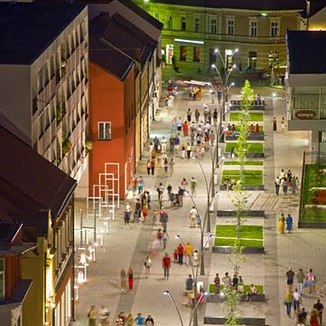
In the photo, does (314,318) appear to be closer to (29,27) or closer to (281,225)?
(281,225)

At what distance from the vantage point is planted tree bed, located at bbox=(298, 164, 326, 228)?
91062 mm

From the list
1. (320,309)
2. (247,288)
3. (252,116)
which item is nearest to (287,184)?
(247,288)

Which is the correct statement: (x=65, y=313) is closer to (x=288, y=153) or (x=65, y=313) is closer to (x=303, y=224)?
(x=303, y=224)

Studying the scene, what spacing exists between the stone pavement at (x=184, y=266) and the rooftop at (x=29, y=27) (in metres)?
11.8

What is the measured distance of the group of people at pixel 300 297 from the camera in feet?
234

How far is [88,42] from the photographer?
322 feet

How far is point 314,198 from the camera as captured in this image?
96000mm

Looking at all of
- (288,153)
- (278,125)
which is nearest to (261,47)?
(278,125)

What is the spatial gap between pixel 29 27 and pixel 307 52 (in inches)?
1490

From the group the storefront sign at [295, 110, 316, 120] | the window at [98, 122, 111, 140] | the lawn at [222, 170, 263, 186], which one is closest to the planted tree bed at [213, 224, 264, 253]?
the lawn at [222, 170, 263, 186]

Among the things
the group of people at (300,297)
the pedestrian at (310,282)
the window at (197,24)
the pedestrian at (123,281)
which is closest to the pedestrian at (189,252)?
the group of people at (300,297)

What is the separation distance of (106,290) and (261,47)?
7759 cm

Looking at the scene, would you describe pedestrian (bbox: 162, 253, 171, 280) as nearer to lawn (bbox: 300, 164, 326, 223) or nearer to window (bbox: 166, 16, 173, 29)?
lawn (bbox: 300, 164, 326, 223)

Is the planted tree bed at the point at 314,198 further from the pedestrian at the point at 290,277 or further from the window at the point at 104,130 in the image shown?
the pedestrian at the point at 290,277
